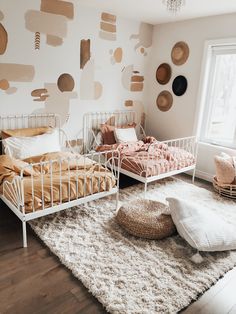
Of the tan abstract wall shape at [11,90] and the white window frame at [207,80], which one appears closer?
the tan abstract wall shape at [11,90]

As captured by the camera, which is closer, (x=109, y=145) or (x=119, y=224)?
(x=119, y=224)

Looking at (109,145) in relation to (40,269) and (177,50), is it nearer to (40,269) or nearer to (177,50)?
(177,50)

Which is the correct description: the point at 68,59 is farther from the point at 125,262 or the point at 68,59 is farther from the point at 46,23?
the point at 125,262

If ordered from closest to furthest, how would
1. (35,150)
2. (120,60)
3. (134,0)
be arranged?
1. (35,150)
2. (134,0)
3. (120,60)

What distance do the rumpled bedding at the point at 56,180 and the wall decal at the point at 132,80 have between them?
6.41 feet

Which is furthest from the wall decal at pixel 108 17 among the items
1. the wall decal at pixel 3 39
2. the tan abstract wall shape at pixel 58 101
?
the wall decal at pixel 3 39

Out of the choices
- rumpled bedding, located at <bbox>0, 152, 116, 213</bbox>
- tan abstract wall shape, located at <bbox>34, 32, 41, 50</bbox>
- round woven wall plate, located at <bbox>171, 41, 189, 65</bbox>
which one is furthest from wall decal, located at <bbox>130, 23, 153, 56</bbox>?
rumpled bedding, located at <bbox>0, 152, 116, 213</bbox>

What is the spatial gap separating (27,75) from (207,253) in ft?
9.18

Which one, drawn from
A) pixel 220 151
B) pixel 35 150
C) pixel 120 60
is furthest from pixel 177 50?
pixel 35 150

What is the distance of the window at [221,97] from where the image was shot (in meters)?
3.85

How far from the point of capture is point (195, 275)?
204 centimetres

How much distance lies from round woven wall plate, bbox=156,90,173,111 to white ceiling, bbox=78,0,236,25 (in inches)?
44.2

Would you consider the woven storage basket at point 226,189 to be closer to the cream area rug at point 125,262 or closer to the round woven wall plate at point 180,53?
the cream area rug at point 125,262

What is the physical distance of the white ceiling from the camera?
10.6ft
